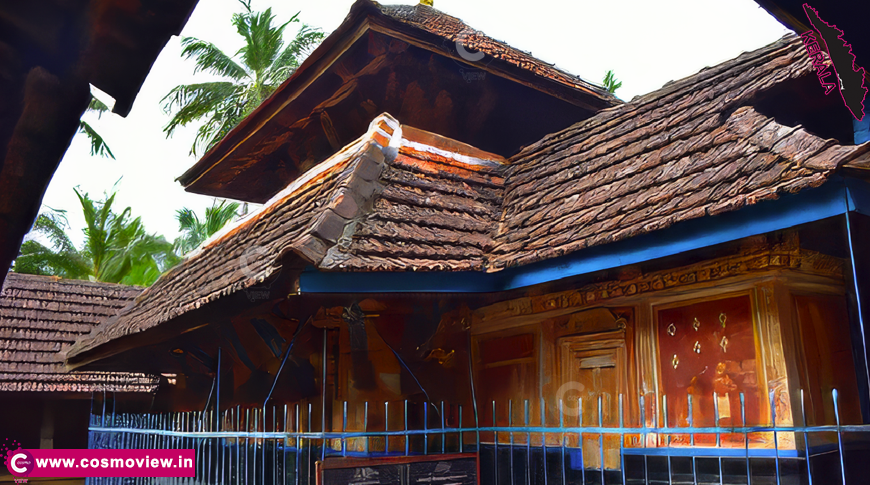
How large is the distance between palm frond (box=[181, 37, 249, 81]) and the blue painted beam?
57.5 feet

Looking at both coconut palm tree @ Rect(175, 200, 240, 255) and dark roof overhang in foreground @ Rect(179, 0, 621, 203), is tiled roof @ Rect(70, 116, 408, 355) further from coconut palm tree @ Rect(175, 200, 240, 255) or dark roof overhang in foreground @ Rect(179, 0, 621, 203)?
coconut palm tree @ Rect(175, 200, 240, 255)

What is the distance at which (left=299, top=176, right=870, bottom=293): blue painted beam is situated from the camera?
3191 mm

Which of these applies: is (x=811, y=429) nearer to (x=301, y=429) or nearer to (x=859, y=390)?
(x=859, y=390)

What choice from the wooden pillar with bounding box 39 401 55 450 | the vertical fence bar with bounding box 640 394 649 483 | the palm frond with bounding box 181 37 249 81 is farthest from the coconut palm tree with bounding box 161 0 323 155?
the vertical fence bar with bounding box 640 394 649 483

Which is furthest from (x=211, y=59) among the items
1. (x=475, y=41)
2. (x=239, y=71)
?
(x=475, y=41)

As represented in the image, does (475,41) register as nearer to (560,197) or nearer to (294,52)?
(560,197)

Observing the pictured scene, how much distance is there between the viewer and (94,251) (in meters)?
22.4

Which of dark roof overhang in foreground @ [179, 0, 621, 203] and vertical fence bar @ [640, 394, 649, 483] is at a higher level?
dark roof overhang in foreground @ [179, 0, 621, 203]

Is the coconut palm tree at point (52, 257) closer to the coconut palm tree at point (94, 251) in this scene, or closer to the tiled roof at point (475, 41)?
the coconut palm tree at point (94, 251)

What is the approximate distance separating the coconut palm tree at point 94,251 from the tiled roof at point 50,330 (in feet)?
30.6


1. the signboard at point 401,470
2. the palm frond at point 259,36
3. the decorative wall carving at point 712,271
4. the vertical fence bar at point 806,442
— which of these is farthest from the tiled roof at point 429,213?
the palm frond at point 259,36

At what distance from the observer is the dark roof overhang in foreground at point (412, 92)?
243 inches

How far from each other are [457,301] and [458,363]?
51cm

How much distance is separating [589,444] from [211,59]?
18.6m
